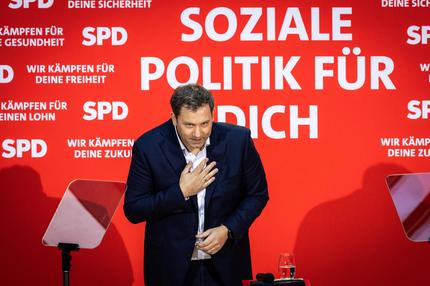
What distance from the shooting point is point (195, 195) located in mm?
3217

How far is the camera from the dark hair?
3117 millimetres

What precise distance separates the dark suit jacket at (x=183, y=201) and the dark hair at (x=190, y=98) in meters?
0.22

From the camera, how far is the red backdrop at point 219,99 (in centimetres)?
453

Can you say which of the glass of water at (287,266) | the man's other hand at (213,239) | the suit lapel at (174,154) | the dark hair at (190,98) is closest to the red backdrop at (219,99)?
the suit lapel at (174,154)

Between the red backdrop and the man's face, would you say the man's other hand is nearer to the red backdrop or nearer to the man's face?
the man's face

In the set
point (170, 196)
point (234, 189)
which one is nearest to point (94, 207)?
point (170, 196)

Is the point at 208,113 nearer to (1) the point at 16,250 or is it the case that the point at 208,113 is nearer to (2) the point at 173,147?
(2) the point at 173,147

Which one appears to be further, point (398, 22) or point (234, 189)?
point (398, 22)

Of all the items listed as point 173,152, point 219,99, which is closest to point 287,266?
point 173,152

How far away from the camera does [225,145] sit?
332 centimetres

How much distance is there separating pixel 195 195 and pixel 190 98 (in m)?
0.43

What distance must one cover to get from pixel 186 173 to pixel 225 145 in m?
0.25

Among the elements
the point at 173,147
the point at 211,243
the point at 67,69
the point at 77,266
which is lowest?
the point at 77,266

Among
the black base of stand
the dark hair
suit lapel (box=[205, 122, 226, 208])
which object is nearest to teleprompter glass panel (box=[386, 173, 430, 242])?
suit lapel (box=[205, 122, 226, 208])
